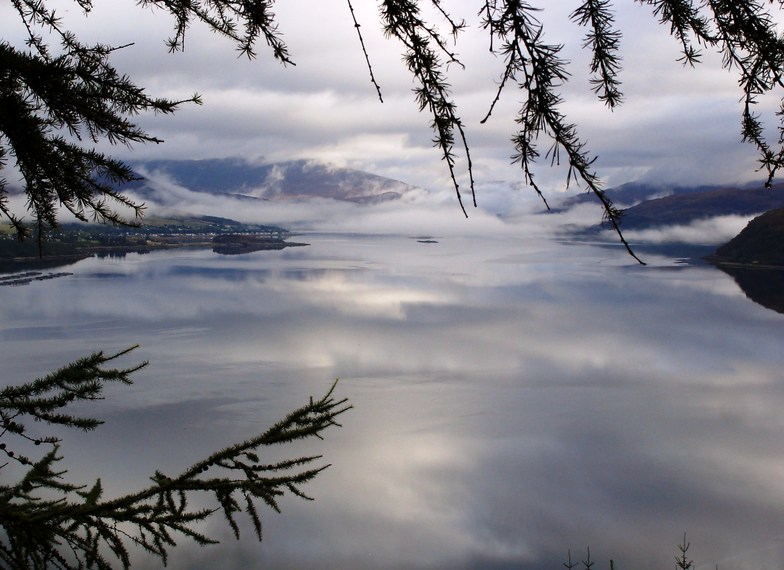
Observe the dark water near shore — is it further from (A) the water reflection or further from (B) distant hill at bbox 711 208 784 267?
(B) distant hill at bbox 711 208 784 267

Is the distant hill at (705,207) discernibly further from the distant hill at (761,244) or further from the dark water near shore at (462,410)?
the dark water near shore at (462,410)

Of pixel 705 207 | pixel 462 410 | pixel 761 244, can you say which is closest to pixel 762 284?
pixel 761 244

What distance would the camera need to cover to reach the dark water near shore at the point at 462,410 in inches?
801

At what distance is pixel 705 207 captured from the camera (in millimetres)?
139375

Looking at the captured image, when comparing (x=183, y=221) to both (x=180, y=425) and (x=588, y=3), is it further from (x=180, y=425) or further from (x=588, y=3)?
(x=588, y=3)

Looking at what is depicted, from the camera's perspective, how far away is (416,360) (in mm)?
38344

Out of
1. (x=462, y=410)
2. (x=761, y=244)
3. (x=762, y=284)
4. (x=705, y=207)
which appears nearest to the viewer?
(x=462, y=410)

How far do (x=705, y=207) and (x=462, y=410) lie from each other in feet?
422

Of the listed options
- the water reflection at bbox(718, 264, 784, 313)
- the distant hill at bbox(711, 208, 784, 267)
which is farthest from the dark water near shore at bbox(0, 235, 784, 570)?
the distant hill at bbox(711, 208, 784, 267)

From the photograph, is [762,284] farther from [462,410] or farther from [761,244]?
[462,410]

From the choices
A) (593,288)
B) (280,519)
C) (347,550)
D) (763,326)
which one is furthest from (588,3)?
(593,288)

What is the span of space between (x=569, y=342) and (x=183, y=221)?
374 feet

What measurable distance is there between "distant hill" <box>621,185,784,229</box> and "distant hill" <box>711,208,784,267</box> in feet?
131

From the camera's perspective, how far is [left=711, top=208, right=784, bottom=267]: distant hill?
77.8 m
